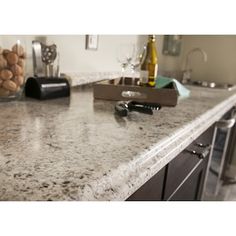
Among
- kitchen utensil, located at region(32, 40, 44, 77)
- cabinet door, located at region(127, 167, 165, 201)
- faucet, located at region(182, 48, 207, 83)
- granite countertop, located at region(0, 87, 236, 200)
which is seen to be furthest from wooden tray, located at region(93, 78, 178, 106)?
faucet, located at region(182, 48, 207, 83)

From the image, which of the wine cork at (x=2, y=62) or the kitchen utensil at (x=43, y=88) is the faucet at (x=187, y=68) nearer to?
the kitchen utensil at (x=43, y=88)

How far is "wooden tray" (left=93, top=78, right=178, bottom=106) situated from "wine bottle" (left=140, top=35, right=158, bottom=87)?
6.0 inches

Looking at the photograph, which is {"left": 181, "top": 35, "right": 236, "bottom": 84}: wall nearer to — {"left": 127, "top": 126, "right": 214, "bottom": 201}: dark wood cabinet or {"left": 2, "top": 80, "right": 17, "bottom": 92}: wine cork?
{"left": 127, "top": 126, "right": 214, "bottom": 201}: dark wood cabinet

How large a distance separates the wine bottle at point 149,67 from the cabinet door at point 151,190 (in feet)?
1.78

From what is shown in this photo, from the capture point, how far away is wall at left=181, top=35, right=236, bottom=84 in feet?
8.30

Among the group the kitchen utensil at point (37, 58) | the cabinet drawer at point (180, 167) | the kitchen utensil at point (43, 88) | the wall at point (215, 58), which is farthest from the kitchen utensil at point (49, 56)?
the wall at point (215, 58)

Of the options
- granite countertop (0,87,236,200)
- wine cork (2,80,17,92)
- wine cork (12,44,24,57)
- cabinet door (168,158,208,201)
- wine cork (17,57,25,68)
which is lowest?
cabinet door (168,158,208,201)

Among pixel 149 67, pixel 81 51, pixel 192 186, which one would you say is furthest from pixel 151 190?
pixel 81 51

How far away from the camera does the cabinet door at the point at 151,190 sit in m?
0.51

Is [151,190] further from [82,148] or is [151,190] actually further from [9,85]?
[9,85]

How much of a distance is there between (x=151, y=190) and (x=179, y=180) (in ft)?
0.66

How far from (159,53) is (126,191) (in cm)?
195

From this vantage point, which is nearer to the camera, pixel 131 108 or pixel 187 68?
pixel 131 108

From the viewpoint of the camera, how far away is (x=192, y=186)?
36.5 inches
